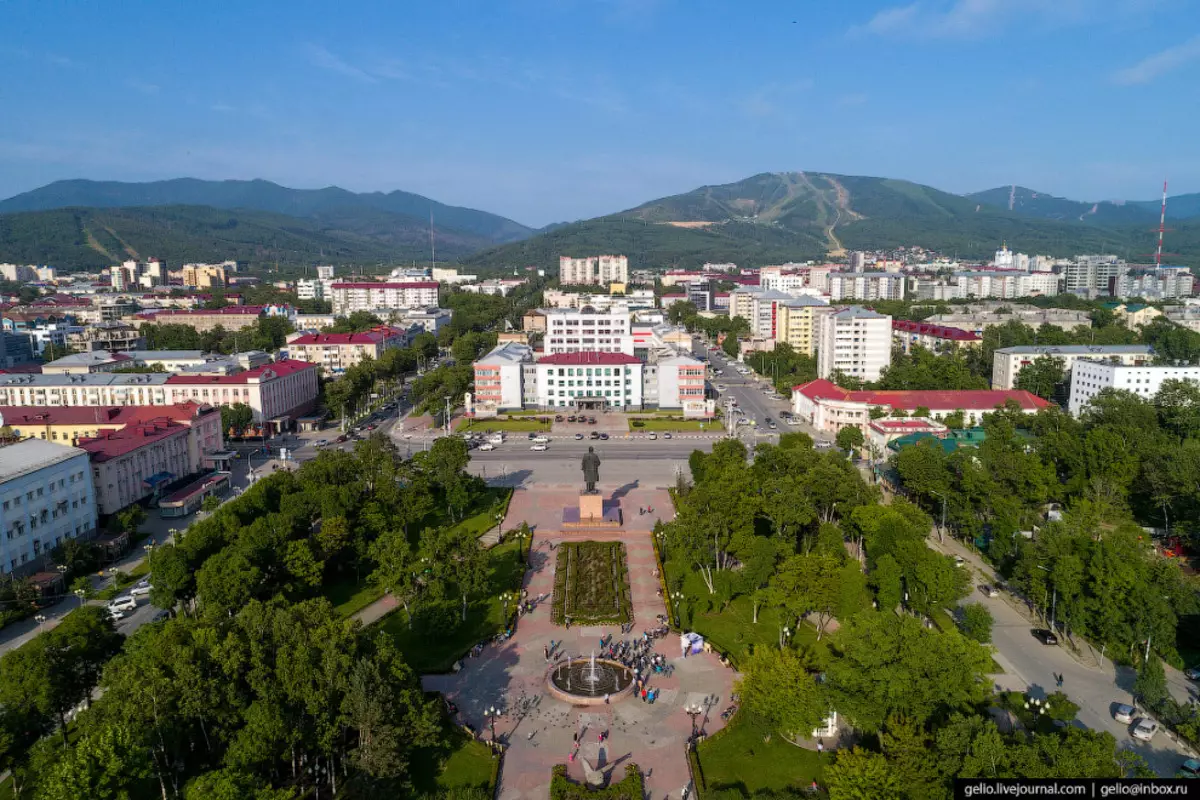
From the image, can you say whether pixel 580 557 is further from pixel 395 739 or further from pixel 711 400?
pixel 711 400

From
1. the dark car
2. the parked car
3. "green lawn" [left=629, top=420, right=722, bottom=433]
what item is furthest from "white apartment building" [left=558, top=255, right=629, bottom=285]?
the parked car

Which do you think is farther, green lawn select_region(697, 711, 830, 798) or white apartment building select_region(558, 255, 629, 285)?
white apartment building select_region(558, 255, 629, 285)

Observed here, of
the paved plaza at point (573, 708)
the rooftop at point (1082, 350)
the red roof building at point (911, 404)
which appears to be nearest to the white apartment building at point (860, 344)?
the rooftop at point (1082, 350)

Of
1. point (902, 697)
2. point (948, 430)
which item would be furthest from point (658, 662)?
point (948, 430)

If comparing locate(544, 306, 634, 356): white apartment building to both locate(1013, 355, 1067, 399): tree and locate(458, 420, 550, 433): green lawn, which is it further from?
locate(1013, 355, 1067, 399): tree

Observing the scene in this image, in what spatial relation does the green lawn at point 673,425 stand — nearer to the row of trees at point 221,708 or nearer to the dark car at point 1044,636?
the dark car at point 1044,636
